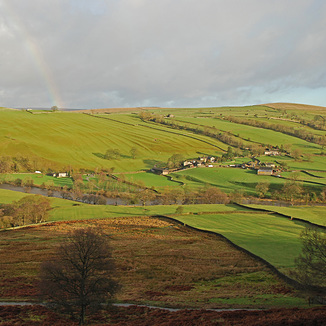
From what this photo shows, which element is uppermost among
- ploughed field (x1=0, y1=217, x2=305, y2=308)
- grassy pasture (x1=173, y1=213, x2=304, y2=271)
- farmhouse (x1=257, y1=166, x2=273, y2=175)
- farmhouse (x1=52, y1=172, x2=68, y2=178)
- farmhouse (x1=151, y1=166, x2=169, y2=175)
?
farmhouse (x1=257, y1=166, x2=273, y2=175)

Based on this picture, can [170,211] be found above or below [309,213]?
below

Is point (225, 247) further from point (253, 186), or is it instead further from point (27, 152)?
point (27, 152)

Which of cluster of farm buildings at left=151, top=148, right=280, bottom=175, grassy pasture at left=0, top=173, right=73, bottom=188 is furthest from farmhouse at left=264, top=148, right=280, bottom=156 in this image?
grassy pasture at left=0, top=173, right=73, bottom=188

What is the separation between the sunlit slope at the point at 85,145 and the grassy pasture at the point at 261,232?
261ft

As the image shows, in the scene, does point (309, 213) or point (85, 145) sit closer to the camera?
point (309, 213)

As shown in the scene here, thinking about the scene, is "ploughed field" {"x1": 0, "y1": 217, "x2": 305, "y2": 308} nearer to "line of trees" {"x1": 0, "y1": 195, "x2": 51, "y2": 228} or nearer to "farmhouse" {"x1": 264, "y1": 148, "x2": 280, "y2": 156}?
"line of trees" {"x1": 0, "y1": 195, "x2": 51, "y2": 228}

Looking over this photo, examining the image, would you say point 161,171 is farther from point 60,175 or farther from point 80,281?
point 80,281

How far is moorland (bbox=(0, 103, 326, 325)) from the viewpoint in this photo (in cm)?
3572

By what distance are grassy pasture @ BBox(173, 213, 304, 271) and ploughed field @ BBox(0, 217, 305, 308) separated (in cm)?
301

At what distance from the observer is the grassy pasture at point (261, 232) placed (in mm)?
46188

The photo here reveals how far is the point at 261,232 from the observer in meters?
60.5

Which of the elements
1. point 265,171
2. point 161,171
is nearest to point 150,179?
point 161,171

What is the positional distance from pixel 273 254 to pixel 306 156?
129728mm

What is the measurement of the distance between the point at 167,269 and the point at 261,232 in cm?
2631
